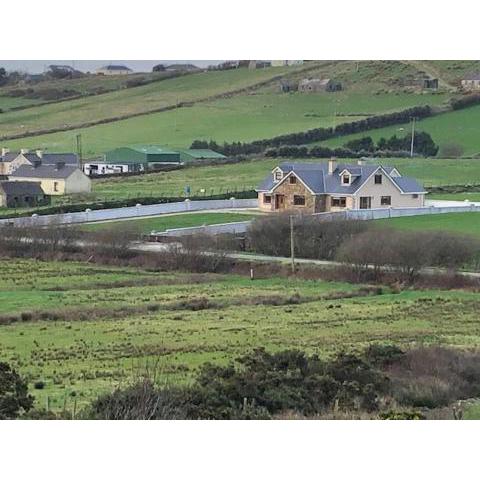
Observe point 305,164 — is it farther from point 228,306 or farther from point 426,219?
point 228,306

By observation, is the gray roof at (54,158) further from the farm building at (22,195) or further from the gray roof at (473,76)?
the gray roof at (473,76)

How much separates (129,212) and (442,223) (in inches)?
101

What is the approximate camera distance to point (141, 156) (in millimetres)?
9594

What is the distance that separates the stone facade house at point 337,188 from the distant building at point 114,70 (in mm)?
2497

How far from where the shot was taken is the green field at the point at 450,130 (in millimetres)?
9930

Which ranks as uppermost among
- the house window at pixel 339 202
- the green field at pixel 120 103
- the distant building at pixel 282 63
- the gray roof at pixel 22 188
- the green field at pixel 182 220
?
the distant building at pixel 282 63

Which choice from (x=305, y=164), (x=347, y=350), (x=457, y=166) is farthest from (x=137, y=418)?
(x=457, y=166)

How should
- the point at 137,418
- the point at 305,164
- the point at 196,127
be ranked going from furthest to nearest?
the point at 305,164, the point at 196,127, the point at 137,418

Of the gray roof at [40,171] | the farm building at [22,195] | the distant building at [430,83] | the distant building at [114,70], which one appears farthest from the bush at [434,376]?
the farm building at [22,195]

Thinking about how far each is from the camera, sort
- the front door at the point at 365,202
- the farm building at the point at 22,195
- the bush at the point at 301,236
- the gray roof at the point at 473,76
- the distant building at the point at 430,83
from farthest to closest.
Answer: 1. the bush at the point at 301,236
2. the front door at the point at 365,202
3. the farm building at the point at 22,195
4. the gray roof at the point at 473,76
5. the distant building at the point at 430,83

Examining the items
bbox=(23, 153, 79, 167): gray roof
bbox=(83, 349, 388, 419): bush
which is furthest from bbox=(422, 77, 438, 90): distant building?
bbox=(23, 153, 79, 167): gray roof

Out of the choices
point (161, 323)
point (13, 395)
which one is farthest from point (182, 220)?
point (13, 395)

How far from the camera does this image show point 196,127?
9711mm

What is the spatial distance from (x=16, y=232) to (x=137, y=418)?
2925 millimetres
